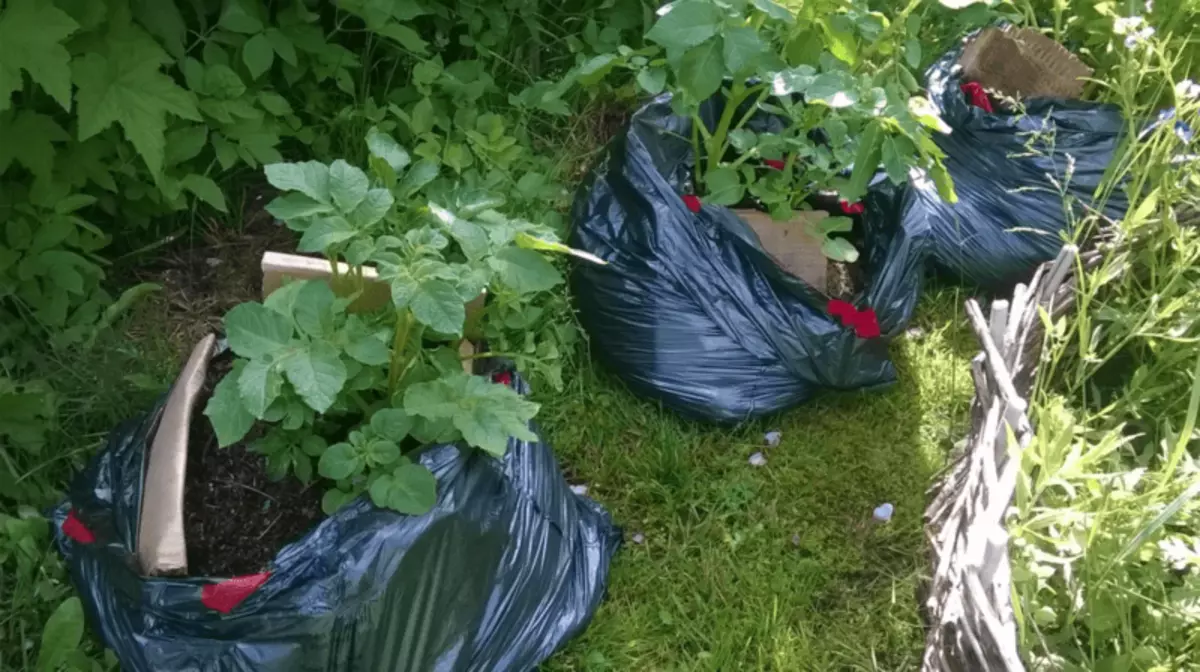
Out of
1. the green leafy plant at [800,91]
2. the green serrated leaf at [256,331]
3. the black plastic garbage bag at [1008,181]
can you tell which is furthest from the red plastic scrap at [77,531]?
the black plastic garbage bag at [1008,181]

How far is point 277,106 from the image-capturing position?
6.79ft

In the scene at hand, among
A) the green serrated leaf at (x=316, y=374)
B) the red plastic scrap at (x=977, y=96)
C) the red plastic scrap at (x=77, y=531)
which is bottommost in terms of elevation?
the red plastic scrap at (x=77, y=531)

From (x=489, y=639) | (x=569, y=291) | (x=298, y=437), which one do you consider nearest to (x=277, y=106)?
(x=569, y=291)

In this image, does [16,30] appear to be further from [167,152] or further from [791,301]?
[791,301]

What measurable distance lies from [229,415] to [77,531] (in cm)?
51

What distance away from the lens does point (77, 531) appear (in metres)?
1.57

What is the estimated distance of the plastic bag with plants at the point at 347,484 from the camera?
134 centimetres

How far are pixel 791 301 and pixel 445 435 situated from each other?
864 mm

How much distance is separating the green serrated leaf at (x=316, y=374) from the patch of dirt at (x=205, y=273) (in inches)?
35.8

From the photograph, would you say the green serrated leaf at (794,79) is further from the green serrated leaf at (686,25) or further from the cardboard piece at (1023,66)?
the cardboard piece at (1023,66)

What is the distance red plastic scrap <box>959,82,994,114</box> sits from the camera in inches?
93.8

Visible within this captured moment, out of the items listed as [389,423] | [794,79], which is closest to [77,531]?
[389,423]

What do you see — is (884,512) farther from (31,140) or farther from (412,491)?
(31,140)

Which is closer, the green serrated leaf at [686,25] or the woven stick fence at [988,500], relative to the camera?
the woven stick fence at [988,500]
